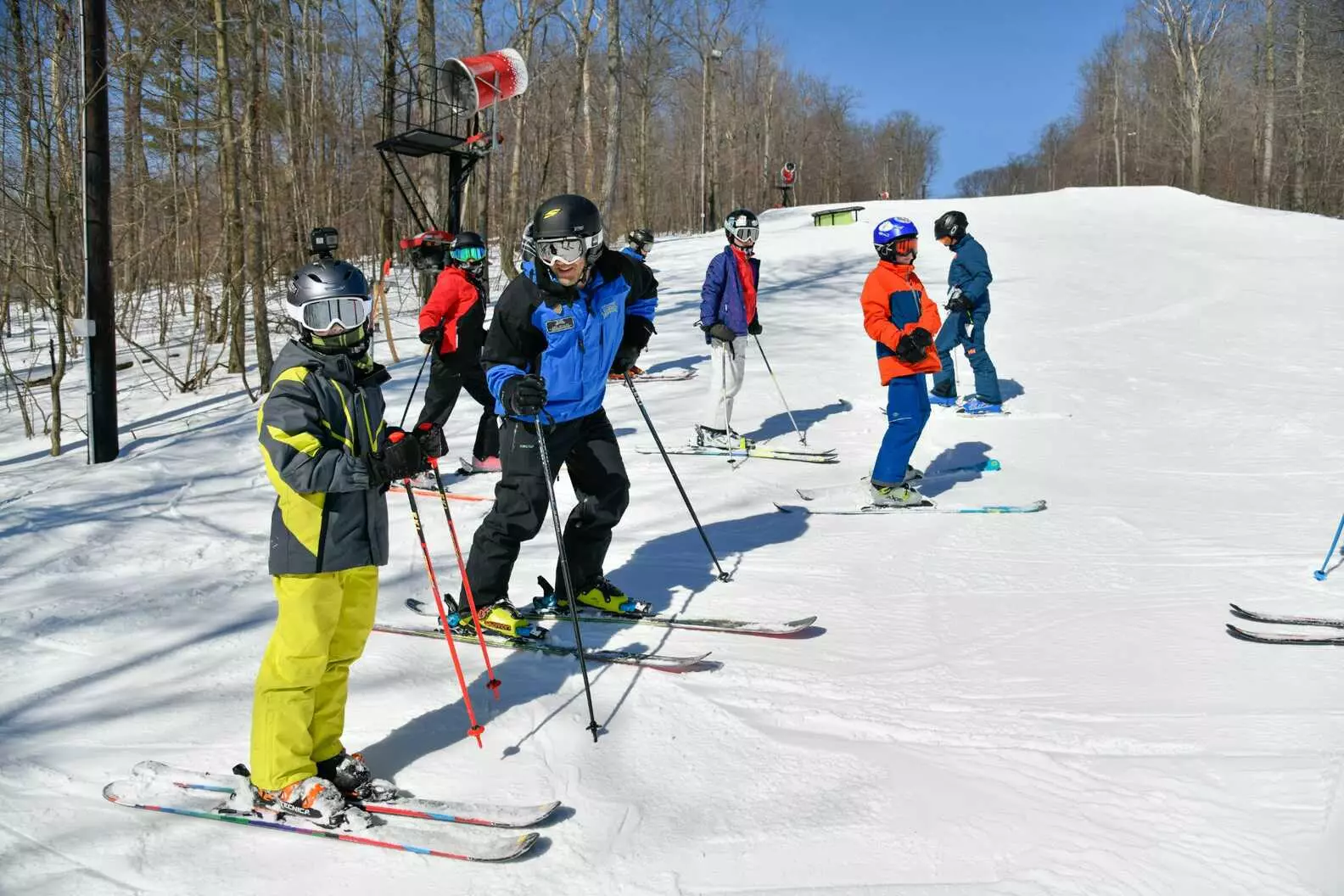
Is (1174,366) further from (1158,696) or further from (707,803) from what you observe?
(707,803)

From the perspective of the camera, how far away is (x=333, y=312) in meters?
2.71

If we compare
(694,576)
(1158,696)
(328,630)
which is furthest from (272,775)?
(1158,696)

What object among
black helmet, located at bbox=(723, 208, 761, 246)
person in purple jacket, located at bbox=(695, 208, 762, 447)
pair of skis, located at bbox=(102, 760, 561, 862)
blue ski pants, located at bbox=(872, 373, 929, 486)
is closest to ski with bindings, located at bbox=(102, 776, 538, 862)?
pair of skis, located at bbox=(102, 760, 561, 862)

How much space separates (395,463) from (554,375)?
1374 millimetres

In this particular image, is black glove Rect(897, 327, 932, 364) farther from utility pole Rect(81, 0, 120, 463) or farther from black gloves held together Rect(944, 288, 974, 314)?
utility pole Rect(81, 0, 120, 463)

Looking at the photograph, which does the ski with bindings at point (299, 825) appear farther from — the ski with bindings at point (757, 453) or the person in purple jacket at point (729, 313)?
the person in purple jacket at point (729, 313)

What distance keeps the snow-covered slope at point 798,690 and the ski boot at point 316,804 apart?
7 centimetres

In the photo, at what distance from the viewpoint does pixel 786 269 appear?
62.4ft

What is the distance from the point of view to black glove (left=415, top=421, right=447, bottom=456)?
281 cm

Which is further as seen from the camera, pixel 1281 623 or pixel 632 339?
pixel 632 339

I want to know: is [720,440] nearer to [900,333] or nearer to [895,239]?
[900,333]

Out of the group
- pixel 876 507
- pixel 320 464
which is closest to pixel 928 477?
pixel 876 507

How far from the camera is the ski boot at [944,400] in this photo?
9.36 metres

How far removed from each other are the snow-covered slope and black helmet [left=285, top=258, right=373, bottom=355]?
1.43m
